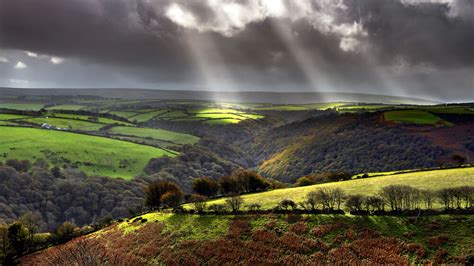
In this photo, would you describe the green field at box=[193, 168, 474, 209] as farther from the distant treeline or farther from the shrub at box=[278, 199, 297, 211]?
the distant treeline

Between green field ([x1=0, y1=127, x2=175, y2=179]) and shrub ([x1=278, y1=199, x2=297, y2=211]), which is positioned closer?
shrub ([x1=278, y1=199, x2=297, y2=211])

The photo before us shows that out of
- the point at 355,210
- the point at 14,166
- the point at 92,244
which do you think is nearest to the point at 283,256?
the point at 355,210

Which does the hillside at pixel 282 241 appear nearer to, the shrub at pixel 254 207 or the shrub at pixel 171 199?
the shrub at pixel 254 207

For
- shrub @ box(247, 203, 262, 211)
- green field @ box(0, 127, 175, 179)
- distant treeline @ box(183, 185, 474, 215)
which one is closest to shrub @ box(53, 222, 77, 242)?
distant treeline @ box(183, 185, 474, 215)

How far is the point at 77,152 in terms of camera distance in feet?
572

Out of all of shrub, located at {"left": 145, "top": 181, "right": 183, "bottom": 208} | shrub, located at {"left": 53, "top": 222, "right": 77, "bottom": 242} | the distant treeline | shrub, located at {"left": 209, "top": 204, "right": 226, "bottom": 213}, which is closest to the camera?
the distant treeline

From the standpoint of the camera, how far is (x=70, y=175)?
15112 centimetres

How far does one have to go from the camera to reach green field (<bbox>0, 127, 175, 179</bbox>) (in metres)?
162

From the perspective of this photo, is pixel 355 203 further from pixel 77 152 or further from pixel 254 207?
pixel 77 152

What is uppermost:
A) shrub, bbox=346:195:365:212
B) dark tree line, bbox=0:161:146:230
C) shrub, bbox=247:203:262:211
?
shrub, bbox=346:195:365:212

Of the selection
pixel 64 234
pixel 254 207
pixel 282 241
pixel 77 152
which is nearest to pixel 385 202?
pixel 282 241

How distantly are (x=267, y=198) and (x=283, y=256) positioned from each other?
101 ft

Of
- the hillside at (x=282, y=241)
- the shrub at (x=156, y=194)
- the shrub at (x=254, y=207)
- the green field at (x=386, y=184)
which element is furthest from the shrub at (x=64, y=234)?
the shrub at (x=254, y=207)

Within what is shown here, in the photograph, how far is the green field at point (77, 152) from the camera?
162m
